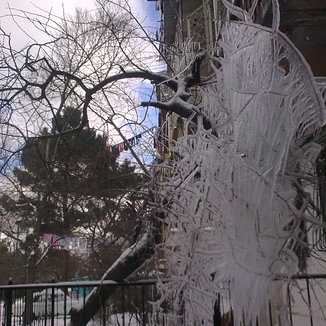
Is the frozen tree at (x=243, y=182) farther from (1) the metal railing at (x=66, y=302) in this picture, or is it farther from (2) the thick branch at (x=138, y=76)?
(2) the thick branch at (x=138, y=76)

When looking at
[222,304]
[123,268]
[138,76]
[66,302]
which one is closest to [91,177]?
[123,268]

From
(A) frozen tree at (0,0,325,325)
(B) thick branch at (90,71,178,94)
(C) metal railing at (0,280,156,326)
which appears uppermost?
(B) thick branch at (90,71,178,94)

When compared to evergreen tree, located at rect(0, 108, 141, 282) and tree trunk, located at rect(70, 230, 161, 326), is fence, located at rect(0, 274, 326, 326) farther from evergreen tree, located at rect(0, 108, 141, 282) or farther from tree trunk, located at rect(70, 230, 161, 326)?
evergreen tree, located at rect(0, 108, 141, 282)

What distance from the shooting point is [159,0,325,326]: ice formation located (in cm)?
240

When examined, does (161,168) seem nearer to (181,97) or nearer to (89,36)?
(181,97)

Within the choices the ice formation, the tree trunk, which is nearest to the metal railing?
the tree trunk

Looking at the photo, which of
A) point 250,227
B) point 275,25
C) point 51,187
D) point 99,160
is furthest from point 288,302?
point 51,187

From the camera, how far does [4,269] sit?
21.8 meters

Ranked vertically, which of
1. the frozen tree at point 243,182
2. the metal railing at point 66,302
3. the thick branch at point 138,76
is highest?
the thick branch at point 138,76

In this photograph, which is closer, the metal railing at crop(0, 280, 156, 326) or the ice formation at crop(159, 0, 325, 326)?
the ice formation at crop(159, 0, 325, 326)

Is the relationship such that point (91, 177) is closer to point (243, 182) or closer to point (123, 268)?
point (123, 268)

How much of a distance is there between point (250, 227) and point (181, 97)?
343 cm

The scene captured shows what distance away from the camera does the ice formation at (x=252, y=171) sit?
94.5 inches

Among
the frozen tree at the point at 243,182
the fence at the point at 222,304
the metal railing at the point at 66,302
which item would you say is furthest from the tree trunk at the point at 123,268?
the frozen tree at the point at 243,182
